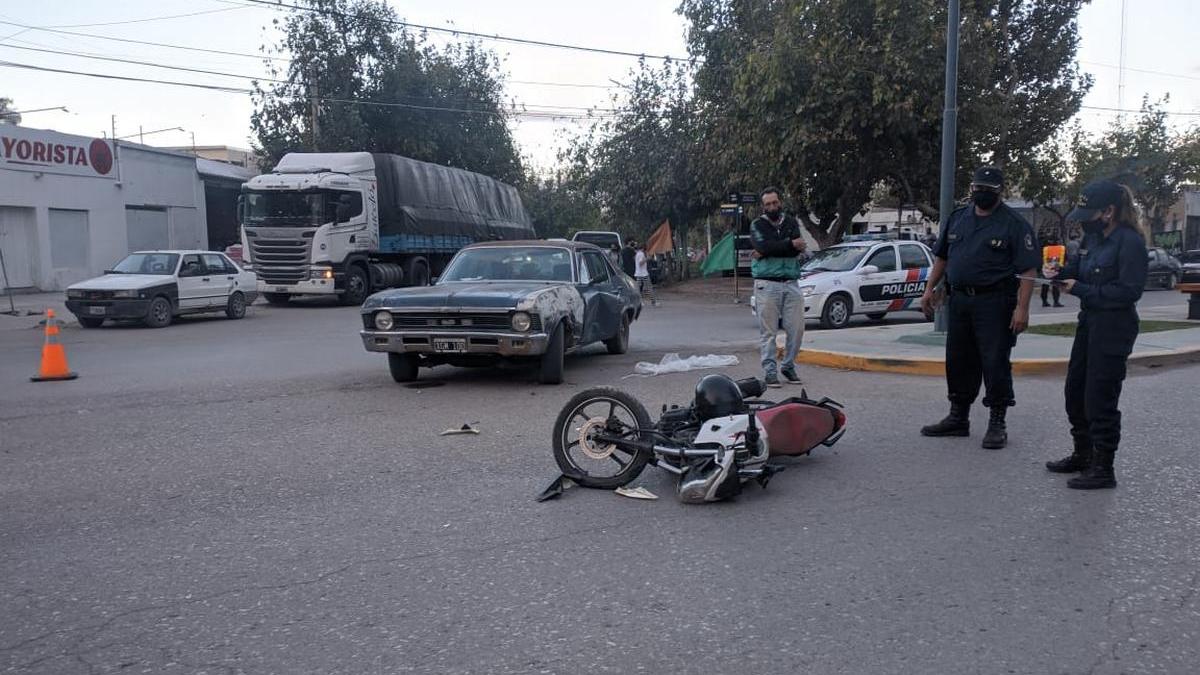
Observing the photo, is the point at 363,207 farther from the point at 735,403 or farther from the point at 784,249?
the point at 735,403

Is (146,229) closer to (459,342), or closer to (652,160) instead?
(652,160)

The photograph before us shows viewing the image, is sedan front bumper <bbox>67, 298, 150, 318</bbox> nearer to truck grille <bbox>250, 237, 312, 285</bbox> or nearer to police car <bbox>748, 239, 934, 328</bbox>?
truck grille <bbox>250, 237, 312, 285</bbox>

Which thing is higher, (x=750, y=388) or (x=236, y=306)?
(x=750, y=388)

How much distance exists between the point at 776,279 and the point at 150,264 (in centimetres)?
1411

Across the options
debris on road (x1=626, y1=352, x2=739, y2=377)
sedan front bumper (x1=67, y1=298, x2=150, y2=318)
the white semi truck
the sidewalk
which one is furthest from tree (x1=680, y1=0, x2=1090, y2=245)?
sedan front bumper (x1=67, y1=298, x2=150, y2=318)

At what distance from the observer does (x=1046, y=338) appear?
39.4ft

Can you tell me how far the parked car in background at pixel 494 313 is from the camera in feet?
28.4

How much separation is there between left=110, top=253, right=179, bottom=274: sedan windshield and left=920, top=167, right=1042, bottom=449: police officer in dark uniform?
1581 centimetres

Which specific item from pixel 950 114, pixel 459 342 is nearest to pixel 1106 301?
pixel 459 342

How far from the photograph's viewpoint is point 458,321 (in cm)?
880

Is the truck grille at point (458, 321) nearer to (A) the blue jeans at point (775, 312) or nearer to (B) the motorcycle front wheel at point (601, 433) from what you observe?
(A) the blue jeans at point (775, 312)

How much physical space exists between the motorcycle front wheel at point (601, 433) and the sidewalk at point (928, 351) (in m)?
5.32

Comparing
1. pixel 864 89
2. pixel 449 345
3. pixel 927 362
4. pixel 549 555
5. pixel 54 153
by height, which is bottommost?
pixel 549 555

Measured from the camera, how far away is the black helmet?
526cm
